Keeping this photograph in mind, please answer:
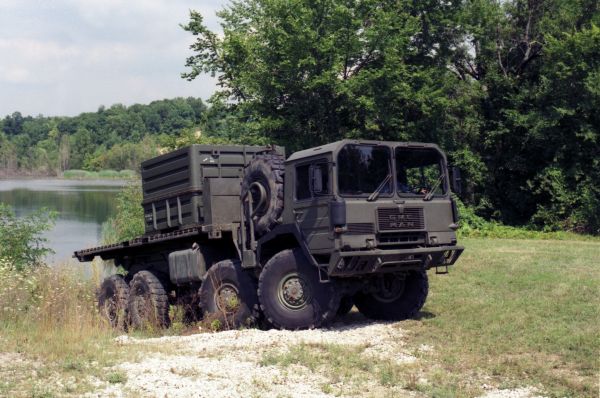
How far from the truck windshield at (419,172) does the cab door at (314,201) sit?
1179 mm

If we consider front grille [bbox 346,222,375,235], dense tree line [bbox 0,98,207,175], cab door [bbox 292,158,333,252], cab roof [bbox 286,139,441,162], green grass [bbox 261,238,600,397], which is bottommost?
green grass [bbox 261,238,600,397]

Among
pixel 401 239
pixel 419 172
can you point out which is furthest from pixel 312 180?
pixel 419 172

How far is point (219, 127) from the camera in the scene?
38.9 meters

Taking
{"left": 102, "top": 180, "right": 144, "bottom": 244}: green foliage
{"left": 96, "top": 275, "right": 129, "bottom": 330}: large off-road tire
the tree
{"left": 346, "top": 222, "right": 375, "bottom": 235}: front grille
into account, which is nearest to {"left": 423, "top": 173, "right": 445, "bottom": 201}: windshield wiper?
{"left": 346, "top": 222, "right": 375, "bottom": 235}: front grille

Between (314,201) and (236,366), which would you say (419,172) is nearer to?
(314,201)

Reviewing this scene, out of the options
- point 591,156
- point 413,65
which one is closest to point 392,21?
point 413,65

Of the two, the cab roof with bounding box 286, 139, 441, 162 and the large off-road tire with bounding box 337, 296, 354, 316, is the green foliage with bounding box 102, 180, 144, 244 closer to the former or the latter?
the large off-road tire with bounding box 337, 296, 354, 316

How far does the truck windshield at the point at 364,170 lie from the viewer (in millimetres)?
10766

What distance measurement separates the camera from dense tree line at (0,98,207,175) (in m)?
128

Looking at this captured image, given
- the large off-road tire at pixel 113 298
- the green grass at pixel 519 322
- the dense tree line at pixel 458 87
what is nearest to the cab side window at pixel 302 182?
the green grass at pixel 519 322

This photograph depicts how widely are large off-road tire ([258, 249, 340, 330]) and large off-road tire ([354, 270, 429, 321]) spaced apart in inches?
50.5

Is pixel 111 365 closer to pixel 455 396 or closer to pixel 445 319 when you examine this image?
pixel 455 396

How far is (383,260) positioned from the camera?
1066 centimetres

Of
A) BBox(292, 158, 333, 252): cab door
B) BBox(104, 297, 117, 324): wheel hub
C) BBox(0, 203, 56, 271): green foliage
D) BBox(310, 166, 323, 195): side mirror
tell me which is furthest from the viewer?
BBox(0, 203, 56, 271): green foliage
